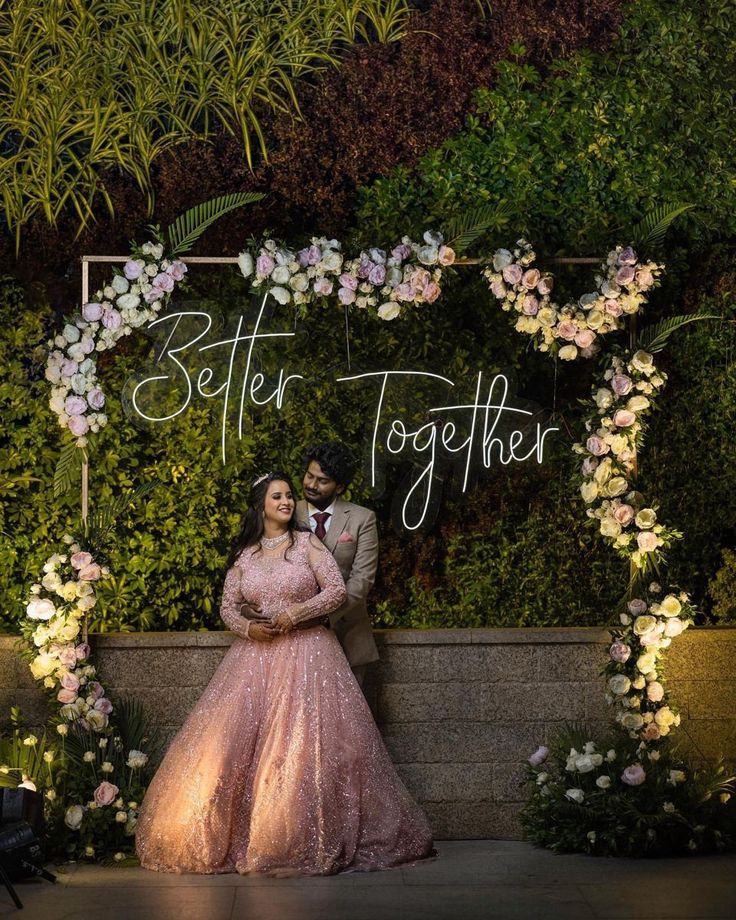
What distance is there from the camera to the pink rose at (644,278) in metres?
6.77

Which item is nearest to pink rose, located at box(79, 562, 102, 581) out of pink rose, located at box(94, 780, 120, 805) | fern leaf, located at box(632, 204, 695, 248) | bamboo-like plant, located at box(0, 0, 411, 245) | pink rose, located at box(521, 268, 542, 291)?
pink rose, located at box(94, 780, 120, 805)

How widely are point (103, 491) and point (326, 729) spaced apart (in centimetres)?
183

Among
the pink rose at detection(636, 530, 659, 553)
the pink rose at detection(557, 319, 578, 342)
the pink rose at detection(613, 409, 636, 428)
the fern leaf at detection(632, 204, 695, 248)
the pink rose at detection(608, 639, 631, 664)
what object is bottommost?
the pink rose at detection(608, 639, 631, 664)

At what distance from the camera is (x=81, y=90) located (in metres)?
7.88

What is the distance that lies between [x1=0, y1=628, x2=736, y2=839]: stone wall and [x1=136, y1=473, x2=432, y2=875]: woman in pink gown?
0.58 meters

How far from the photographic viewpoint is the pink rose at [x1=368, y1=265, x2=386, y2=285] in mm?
6801

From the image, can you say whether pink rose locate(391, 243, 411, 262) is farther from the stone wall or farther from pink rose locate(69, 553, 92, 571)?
pink rose locate(69, 553, 92, 571)

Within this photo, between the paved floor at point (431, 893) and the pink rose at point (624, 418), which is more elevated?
the pink rose at point (624, 418)

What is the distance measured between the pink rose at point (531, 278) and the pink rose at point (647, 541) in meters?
1.33

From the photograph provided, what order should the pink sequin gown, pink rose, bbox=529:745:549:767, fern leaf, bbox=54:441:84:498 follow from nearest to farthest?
the pink sequin gown, pink rose, bbox=529:745:549:767, fern leaf, bbox=54:441:84:498

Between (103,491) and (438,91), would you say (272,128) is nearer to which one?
(438,91)

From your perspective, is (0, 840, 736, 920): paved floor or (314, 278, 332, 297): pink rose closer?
(0, 840, 736, 920): paved floor

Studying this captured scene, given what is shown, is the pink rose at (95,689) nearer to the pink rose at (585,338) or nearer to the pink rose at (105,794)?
the pink rose at (105,794)

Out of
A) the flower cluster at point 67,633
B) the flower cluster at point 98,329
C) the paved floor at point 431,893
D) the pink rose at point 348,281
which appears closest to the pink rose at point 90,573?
the flower cluster at point 67,633
